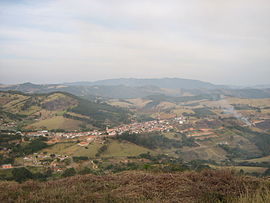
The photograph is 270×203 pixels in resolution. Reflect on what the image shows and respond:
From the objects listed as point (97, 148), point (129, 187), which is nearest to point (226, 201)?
point (129, 187)

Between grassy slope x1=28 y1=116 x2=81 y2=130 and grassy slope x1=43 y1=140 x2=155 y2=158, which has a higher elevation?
grassy slope x1=28 y1=116 x2=81 y2=130

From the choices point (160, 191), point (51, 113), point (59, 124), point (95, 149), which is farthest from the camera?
point (51, 113)

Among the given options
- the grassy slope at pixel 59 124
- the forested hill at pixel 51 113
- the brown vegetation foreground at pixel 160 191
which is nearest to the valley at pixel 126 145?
the grassy slope at pixel 59 124

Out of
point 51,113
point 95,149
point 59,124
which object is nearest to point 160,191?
point 95,149

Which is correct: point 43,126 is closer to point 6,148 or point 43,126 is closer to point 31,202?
point 6,148

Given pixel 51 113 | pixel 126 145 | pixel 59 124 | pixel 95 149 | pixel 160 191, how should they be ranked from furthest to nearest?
pixel 51 113
pixel 59 124
pixel 126 145
pixel 95 149
pixel 160 191

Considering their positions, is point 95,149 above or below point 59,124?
below

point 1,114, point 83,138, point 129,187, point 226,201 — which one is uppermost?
point 226,201

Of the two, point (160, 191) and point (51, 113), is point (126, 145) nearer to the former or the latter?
point (160, 191)

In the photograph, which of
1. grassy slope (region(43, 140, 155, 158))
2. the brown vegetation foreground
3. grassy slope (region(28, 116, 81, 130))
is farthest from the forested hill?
the brown vegetation foreground

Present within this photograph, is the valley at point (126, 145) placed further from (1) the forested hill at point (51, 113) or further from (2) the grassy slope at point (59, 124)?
(1) the forested hill at point (51, 113)

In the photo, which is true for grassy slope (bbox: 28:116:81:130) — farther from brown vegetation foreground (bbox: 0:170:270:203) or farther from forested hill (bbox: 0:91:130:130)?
brown vegetation foreground (bbox: 0:170:270:203)
